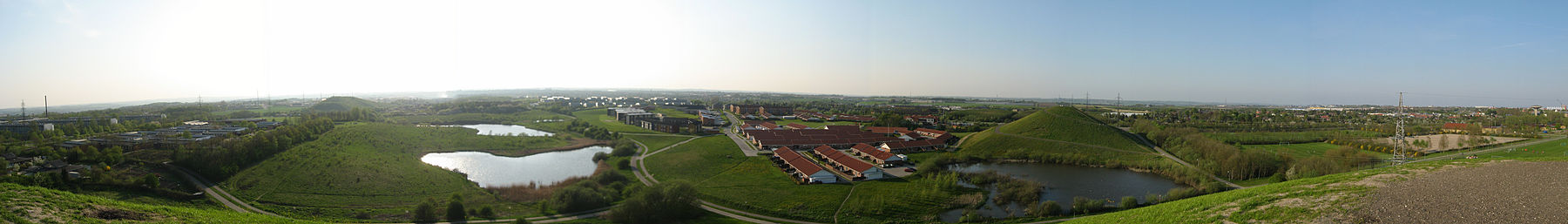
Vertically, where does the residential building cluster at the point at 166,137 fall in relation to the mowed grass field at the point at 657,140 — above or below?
above

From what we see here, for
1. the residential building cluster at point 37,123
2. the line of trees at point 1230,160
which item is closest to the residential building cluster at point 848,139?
the line of trees at point 1230,160

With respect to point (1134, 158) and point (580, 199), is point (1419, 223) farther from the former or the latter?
point (1134, 158)

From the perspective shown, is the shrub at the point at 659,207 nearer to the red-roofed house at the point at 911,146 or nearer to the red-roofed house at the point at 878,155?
the red-roofed house at the point at 878,155

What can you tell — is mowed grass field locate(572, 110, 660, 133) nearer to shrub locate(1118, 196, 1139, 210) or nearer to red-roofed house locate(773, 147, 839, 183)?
red-roofed house locate(773, 147, 839, 183)

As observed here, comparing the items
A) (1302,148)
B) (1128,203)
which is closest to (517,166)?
(1128,203)

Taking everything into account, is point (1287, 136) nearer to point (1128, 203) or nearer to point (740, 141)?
point (1128, 203)
